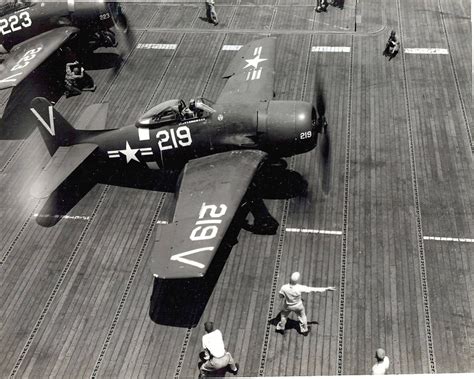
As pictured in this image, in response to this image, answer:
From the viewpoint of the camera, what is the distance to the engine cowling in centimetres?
1204

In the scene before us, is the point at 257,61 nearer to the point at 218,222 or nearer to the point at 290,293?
the point at 218,222

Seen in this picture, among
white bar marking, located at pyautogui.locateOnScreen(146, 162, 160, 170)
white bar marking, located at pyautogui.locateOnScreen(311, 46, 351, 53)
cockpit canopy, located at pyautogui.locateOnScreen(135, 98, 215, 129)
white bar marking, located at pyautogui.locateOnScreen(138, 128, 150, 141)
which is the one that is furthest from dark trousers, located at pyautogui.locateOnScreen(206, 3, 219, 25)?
white bar marking, located at pyautogui.locateOnScreen(146, 162, 160, 170)

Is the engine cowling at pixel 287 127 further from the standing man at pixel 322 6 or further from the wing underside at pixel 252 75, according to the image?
the standing man at pixel 322 6

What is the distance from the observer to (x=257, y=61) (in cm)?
1572

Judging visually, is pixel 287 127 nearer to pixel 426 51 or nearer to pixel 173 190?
pixel 173 190

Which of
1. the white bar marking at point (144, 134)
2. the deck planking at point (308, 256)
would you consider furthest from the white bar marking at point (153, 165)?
the deck planking at point (308, 256)

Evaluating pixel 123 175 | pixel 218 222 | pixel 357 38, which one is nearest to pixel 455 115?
pixel 357 38

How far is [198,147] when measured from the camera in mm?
12789

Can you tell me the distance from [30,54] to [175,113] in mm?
8221

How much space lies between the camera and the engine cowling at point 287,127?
1204 cm

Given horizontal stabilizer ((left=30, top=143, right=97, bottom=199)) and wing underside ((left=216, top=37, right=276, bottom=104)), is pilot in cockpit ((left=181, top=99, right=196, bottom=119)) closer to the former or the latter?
wing underside ((left=216, top=37, right=276, bottom=104))

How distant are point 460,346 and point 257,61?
10.2 meters

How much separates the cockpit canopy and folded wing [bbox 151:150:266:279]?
118cm

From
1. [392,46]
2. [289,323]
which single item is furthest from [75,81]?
[289,323]
